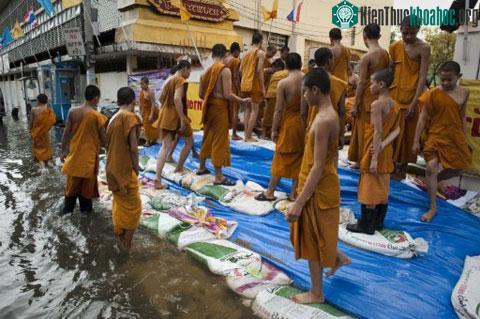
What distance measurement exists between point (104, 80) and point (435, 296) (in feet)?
49.6

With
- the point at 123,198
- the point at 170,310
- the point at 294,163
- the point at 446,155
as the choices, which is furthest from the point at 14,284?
the point at 446,155

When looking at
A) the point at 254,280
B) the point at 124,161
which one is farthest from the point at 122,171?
the point at 254,280

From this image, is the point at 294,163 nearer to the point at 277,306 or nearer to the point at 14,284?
the point at 277,306

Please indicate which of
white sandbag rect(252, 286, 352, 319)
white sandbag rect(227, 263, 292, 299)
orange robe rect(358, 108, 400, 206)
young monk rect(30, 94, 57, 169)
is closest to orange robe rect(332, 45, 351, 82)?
orange robe rect(358, 108, 400, 206)

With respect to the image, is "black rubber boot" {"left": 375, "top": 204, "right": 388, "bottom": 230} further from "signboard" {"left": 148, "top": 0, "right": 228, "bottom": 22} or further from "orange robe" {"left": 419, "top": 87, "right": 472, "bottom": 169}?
"signboard" {"left": 148, "top": 0, "right": 228, "bottom": 22}

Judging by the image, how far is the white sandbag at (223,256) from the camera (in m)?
3.19

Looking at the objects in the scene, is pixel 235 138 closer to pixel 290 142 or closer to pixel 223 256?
pixel 290 142

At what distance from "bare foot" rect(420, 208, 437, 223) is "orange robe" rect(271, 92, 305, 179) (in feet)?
4.47

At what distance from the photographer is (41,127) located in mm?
7246

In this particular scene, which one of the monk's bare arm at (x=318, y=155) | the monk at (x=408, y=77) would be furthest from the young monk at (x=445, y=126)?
the monk's bare arm at (x=318, y=155)

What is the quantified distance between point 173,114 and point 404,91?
3.04m

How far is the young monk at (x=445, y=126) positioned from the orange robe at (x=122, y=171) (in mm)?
2916

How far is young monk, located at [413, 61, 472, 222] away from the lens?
370 cm

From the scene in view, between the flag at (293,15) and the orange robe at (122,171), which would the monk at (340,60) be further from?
the flag at (293,15)
